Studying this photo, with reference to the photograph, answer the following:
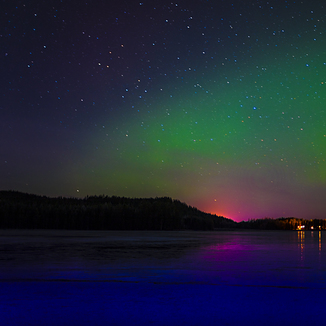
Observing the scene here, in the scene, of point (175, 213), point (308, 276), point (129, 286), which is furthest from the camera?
point (175, 213)

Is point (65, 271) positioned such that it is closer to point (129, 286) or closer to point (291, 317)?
point (129, 286)

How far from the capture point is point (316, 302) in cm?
791

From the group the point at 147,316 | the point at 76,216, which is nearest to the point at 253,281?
the point at 147,316

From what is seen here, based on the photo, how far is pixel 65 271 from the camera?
12508 millimetres

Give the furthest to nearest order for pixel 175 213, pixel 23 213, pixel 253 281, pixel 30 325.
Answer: pixel 175 213 → pixel 23 213 → pixel 253 281 → pixel 30 325

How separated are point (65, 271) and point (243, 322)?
798cm

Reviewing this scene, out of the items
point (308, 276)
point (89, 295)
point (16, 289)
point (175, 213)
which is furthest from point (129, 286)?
point (175, 213)

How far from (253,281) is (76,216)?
162476 millimetres

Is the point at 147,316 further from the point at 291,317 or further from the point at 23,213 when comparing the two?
the point at 23,213

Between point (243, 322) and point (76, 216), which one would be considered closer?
point (243, 322)

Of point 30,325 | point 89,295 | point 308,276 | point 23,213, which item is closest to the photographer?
point 30,325

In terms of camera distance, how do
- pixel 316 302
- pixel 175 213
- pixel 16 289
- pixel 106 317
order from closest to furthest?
pixel 106 317, pixel 316 302, pixel 16 289, pixel 175 213

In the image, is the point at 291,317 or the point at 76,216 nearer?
the point at 291,317

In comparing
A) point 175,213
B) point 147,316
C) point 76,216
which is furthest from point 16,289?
point 175,213
